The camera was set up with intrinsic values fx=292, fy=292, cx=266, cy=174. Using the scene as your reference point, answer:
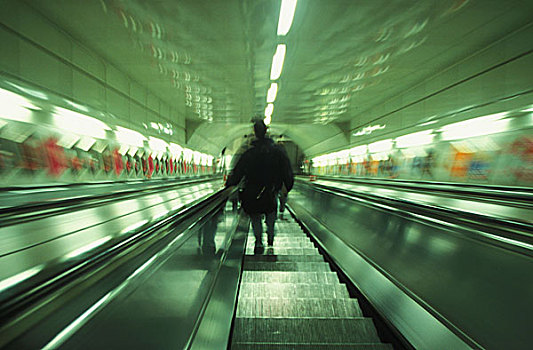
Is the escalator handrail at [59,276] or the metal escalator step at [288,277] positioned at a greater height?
the escalator handrail at [59,276]

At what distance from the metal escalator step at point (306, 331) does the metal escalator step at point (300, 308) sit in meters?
0.23

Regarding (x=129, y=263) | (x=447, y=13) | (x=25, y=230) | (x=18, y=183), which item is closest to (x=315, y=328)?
(x=129, y=263)

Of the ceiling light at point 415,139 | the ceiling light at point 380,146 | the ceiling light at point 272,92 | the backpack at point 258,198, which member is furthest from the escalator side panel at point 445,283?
the ceiling light at point 380,146

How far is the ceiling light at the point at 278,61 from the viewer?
6.13 m

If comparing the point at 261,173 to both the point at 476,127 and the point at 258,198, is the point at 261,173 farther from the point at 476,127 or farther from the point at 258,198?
the point at 476,127

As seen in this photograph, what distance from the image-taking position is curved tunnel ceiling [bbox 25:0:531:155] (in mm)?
4672

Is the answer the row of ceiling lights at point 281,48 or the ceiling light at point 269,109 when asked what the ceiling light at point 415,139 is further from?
the ceiling light at point 269,109

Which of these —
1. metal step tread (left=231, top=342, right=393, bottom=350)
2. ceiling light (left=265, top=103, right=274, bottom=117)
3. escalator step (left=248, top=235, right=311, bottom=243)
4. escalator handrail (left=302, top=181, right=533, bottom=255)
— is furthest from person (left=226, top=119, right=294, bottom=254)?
ceiling light (left=265, top=103, right=274, bottom=117)

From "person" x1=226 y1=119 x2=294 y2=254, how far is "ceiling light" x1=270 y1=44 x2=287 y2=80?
3191 millimetres

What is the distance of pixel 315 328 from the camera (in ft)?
6.66

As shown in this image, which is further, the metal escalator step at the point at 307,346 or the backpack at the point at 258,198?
the backpack at the point at 258,198

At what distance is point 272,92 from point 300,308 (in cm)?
809

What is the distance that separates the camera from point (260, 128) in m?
3.62

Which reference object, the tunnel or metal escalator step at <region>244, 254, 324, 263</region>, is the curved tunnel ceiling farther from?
metal escalator step at <region>244, 254, 324, 263</region>
